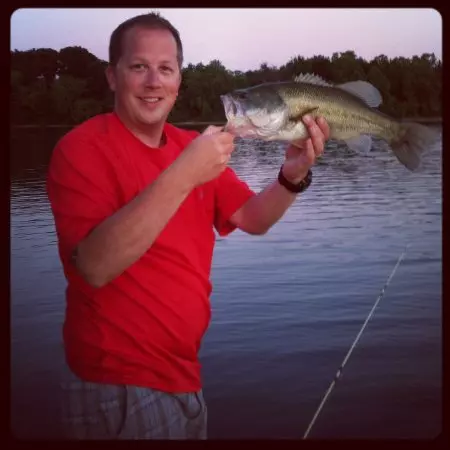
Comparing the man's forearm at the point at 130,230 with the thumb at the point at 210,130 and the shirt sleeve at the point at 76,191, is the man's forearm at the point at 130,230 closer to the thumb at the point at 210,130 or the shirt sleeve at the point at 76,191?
the shirt sleeve at the point at 76,191

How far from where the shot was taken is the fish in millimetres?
2674

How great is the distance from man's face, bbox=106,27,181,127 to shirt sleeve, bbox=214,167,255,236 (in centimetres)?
49

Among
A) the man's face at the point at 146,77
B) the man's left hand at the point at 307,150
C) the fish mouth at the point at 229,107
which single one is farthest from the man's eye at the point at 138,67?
the man's left hand at the point at 307,150

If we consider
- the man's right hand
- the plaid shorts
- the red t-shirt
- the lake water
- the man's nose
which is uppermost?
the man's nose

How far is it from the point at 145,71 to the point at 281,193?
2.80 ft

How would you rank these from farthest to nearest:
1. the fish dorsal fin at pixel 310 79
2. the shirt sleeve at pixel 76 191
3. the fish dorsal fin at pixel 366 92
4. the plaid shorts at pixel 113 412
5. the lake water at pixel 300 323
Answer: the lake water at pixel 300 323, the fish dorsal fin at pixel 366 92, the fish dorsal fin at pixel 310 79, the plaid shorts at pixel 113 412, the shirt sleeve at pixel 76 191

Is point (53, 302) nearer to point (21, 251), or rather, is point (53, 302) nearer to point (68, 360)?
point (21, 251)

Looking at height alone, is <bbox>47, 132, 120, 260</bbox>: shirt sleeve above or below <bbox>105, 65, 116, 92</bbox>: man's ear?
below

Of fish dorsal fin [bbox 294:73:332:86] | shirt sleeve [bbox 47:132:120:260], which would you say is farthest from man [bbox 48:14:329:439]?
fish dorsal fin [bbox 294:73:332:86]

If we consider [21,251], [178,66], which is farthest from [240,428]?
[21,251]

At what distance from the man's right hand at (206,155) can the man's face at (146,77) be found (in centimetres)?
27

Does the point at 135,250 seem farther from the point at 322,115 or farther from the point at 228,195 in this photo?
the point at 322,115

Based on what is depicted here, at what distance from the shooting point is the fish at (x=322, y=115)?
8.77 feet

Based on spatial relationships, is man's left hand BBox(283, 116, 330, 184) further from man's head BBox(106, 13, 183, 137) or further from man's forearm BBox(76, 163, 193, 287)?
man's forearm BBox(76, 163, 193, 287)
